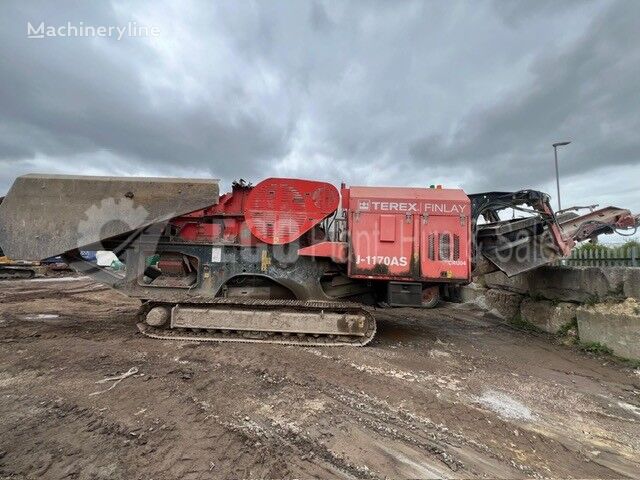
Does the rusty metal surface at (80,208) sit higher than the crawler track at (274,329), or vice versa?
the rusty metal surface at (80,208)

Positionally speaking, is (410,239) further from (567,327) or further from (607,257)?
(607,257)

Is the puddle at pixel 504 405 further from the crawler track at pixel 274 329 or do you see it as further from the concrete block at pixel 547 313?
the concrete block at pixel 547 313

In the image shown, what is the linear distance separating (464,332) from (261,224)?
4.63m

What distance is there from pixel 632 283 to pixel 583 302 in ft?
2.85

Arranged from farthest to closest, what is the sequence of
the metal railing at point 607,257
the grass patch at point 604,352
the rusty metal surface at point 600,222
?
the rusty metal surface at point 600,222
the metal railing at point 607,257
the grass patch at point 604,352

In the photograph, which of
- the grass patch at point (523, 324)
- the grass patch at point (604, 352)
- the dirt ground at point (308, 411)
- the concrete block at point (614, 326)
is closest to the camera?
the dirt ground at point (308, 411)

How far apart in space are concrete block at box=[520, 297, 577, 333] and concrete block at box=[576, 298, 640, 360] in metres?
0.39

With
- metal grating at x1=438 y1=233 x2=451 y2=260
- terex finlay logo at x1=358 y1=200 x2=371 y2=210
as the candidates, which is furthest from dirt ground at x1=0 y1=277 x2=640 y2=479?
terex finlay logo at x1=358 y1=200 x2=371 y2=210

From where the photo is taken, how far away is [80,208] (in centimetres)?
530

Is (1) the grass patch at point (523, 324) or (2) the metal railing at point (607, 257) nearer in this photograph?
(2) the metal railing at point (607, 257)

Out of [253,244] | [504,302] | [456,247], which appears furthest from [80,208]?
[504,302]

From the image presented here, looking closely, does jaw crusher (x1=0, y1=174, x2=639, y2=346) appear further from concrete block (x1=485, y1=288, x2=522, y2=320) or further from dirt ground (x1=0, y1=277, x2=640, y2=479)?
concrete block (x1=485, y1=288, x2=522, y2=320)

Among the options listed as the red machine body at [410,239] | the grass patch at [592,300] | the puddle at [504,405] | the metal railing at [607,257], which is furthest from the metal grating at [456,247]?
the grass patch at [592,300]

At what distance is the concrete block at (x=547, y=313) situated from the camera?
6406 millimetres
